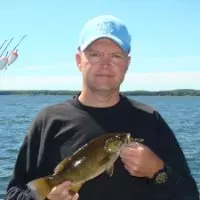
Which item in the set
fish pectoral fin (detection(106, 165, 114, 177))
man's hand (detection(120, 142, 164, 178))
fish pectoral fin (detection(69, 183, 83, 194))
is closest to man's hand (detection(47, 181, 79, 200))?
fish pectoral fin (detection(69, 183, 83, 194))

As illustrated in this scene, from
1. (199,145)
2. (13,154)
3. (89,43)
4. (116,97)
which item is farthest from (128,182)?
(199,145)

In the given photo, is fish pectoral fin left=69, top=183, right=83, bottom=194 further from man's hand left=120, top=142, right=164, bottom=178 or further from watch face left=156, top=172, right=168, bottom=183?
watch face left=156, top=172, right=168, bottom=183

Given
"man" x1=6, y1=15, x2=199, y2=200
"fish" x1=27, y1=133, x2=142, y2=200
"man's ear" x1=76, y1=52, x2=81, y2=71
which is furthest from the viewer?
"man's ear" x1=76, y1=52, x2=81, y2=71

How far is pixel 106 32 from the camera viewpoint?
3988mm

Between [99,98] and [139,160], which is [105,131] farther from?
[139,160]

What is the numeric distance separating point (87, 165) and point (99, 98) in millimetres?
615

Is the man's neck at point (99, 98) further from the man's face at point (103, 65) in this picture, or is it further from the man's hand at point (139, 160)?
the man's hand at point (139, 160)

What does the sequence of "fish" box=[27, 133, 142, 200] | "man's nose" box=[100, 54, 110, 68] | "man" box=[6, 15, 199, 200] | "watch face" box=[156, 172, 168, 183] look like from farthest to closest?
"man's nose" box=[100, 54, 110, 68]
"man" box=[6, 15, 199, 200]
"watch face" box=[156, 172, 168, 183]
"fish" box=[27, 133, 142, 200]

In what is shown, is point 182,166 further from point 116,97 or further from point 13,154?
point 13,154

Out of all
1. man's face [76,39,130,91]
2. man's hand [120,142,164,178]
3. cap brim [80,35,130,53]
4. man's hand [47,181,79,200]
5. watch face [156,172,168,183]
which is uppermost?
cap brim [80,35,130,53]

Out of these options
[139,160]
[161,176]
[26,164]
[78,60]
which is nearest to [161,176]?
[161,176]

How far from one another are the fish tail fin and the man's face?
833 mm

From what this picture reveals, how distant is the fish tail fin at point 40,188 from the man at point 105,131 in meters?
0.11

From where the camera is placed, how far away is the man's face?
3.90m
